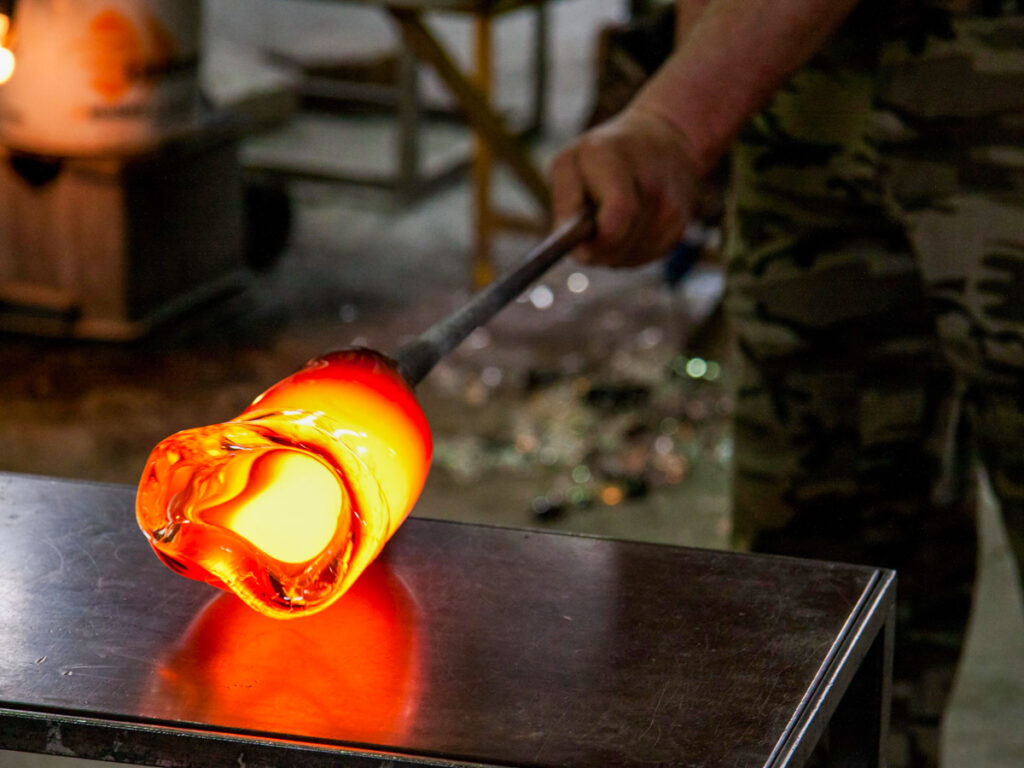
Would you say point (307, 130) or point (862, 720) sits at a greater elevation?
point (862, 720)

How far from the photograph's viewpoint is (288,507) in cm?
83

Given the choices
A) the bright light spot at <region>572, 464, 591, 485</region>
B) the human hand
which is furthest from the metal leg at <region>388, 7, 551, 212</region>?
the human hand

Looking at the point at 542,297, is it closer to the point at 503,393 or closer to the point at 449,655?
the point at 503,393

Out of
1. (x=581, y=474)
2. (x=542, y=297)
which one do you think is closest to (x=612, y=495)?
(x=581, y=474)

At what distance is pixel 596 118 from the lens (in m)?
2.48

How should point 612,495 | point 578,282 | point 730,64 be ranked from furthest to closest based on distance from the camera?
point 578,282 → point 612,495 → point 730,64

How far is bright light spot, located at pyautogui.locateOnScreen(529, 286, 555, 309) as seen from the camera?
10.8ft

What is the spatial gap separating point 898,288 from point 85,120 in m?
1.80

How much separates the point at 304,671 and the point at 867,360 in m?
0.77

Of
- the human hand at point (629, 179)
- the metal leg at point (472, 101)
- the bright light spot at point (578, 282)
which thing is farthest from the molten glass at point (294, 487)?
the bright light spot at point (578, 282)

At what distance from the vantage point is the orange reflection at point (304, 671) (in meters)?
0.73

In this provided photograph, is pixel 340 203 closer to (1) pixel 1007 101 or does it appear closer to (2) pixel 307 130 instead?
(2) pixel 307 130

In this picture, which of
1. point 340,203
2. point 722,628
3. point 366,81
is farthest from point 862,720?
point 366,81

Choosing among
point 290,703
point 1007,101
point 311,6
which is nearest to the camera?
point 290,703
